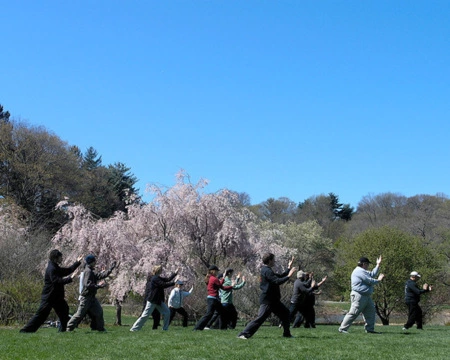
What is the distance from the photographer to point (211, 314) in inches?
593

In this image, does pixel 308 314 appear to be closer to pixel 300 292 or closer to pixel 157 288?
pixel 300 292

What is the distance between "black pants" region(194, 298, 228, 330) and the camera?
1485cm

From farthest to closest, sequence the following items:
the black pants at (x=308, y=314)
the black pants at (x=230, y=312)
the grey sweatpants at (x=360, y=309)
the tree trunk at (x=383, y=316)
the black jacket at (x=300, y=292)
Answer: the tree trunk at (x=383, y=316) → the black pants at (x=308, y=314) → the black jacket at (x=300, y=292) → the black pants at (x=230, y=312) → the grey sweatpants at (x=360, y=309)

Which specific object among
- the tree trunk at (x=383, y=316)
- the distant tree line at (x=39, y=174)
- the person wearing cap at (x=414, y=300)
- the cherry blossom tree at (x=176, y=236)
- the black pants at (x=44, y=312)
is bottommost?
the tree trunk at (x=383, y=316)

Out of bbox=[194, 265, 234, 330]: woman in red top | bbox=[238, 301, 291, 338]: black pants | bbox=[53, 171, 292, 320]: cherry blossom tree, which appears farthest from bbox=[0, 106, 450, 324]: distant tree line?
bbox=[238, 301, 291, 338]: black pants

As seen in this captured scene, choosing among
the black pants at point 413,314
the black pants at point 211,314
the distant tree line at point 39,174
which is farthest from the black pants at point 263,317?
the distant tree line at point 39,174

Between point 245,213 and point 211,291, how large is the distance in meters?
18.4

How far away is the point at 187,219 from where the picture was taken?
3133cm

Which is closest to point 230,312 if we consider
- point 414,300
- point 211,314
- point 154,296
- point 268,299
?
point 211,314

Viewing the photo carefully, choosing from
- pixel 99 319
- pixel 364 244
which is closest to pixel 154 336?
pixel 99 319

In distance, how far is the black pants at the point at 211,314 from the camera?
48.7ft

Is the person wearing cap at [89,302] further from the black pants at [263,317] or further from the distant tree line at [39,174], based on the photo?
the distant tree line at [39,174]

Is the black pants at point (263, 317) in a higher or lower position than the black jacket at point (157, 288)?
lower

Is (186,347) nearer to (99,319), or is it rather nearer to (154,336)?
(154,336)
